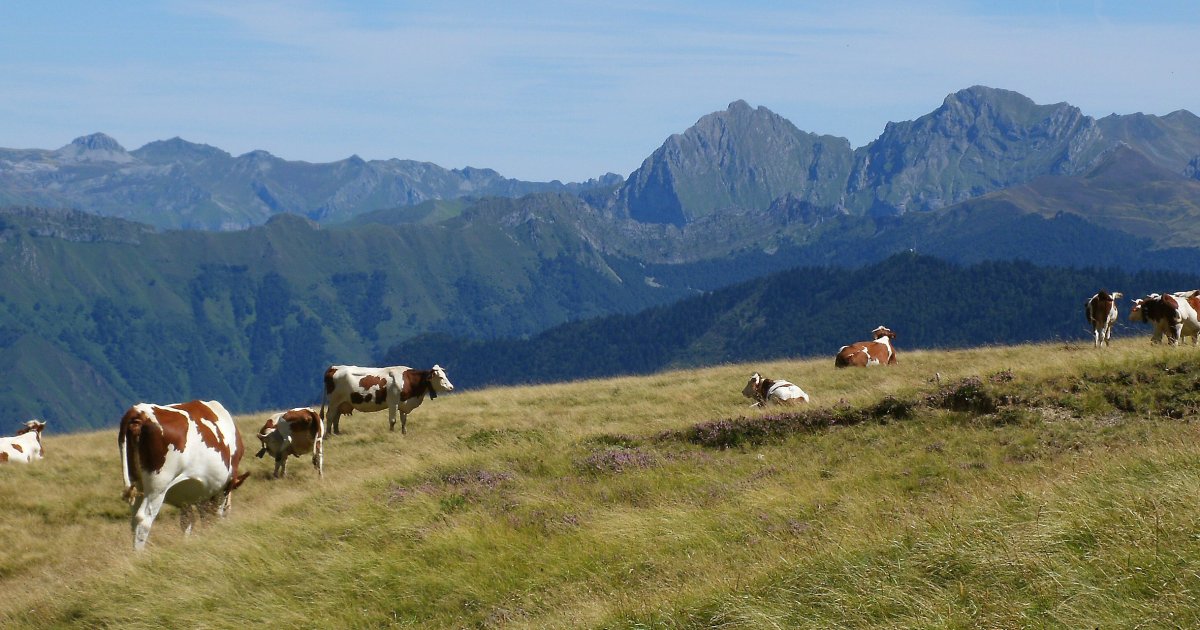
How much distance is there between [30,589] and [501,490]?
785cm

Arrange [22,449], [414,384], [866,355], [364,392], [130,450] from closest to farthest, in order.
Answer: [130,450]
[22,449]
[364,392]
[414,384]
[866,355]

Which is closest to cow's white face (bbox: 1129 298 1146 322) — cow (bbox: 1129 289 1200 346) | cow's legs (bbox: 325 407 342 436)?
cow (bbox: 1129 289 1200 346)

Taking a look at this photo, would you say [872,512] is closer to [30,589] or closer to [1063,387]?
[1063,387]

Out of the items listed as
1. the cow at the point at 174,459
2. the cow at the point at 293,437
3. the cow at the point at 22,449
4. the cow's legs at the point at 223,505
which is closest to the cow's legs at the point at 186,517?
the cow at the point at 174,459

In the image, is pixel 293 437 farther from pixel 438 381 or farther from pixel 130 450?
pixel 438 381

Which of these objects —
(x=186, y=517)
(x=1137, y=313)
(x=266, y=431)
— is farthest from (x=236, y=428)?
(x=1137, y=313)

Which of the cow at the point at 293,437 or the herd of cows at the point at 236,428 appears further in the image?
the cow at the point at 293,437

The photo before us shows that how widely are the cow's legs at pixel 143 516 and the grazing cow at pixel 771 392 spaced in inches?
627

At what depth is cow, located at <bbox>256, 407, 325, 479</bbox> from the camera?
24.8 meters

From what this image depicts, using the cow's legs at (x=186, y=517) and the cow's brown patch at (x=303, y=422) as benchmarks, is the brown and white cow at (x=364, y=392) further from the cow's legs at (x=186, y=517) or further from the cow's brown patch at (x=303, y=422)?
the cow's legs at (x=186, y=517)

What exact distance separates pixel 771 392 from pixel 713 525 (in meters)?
14.0

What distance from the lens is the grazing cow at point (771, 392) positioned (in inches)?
1107

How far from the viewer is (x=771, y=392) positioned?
2895 centimetres

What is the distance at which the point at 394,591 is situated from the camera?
14125mm
